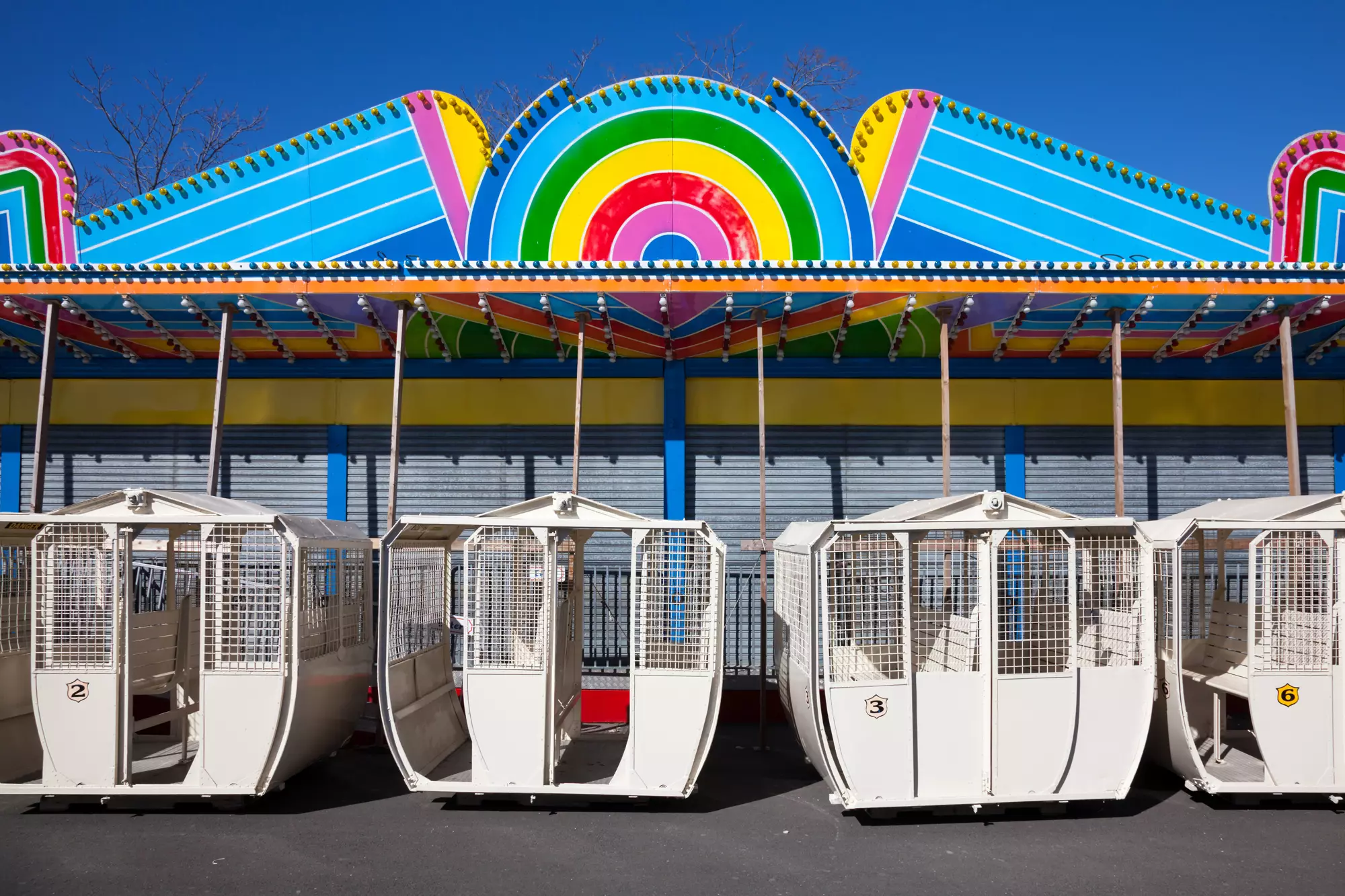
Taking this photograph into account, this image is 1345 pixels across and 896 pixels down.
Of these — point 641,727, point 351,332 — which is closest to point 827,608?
point 641,727

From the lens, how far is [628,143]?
32.7 feet

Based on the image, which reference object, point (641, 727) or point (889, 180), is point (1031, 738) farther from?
point (889, 180)

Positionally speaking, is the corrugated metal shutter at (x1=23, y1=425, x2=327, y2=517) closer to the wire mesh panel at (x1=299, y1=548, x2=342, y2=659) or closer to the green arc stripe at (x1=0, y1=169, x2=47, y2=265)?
the green arc stripe at (x1=0, y1=169, x2=47, y2=265)

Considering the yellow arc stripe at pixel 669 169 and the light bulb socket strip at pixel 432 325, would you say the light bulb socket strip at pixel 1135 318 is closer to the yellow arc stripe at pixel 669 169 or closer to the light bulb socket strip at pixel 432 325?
the yellow arc stripe at pixel 669 169

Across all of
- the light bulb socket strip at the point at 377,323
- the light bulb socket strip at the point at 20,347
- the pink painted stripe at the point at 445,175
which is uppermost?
the pink painted stripe at the point at 445,175

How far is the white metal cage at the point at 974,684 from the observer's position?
20.7 ft

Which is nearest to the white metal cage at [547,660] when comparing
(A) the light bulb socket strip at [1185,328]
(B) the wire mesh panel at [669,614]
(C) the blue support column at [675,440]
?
(B) the wire mesh panel at [669,614]

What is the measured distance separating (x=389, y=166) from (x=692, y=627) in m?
6.39

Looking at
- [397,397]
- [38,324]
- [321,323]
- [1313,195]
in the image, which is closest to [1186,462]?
[1313,195]

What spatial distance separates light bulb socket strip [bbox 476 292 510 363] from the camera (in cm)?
888

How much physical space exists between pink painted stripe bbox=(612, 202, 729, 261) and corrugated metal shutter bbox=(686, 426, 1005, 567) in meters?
2.17

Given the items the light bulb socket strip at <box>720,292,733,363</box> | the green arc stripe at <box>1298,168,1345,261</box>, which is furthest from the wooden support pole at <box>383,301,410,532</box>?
the green arc stripe at <box>1298,168,1345,261</box>

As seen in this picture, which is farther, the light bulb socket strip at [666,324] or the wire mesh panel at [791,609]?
the light bulb socket strip at [666,324]

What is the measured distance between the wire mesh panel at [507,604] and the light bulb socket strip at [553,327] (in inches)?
106
